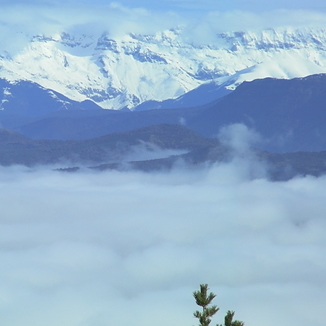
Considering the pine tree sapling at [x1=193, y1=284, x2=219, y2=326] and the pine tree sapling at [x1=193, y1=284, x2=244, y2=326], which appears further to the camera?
the pine tree sapling at [x1=193, y1=284, x2=219, y2=326]

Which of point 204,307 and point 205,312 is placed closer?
point 205,312

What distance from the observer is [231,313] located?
9981cm

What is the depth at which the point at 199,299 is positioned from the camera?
329 ft

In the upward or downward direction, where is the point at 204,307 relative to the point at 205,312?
upward

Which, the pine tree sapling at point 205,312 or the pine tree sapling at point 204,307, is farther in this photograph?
the pine tree sapling at point 204,307

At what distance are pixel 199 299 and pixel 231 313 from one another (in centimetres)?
281
